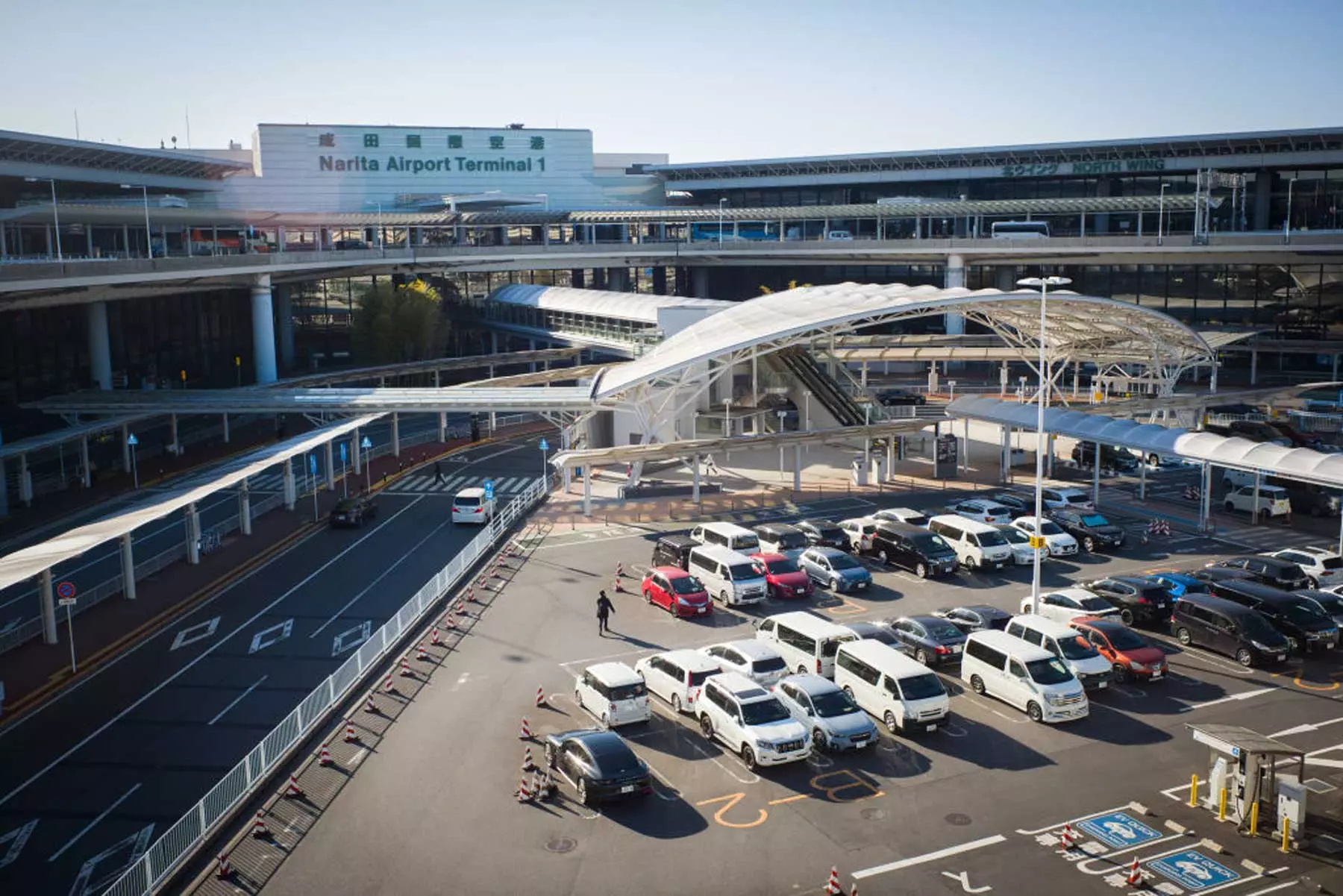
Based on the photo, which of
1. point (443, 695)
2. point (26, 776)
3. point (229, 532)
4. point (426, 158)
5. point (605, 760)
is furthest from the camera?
point (426, 158)

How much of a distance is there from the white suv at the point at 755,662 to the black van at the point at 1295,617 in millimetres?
12222

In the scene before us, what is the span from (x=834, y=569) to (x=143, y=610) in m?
19.6

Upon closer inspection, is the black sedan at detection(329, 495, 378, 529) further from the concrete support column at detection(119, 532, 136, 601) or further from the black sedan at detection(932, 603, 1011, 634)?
the black sedan at detection(932, 603, 1011, 634)

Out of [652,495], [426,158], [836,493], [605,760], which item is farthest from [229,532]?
[426,158]

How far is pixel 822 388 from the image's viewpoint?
173 ft

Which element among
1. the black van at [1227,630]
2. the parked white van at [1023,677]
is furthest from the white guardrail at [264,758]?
the black van at [1227,630]

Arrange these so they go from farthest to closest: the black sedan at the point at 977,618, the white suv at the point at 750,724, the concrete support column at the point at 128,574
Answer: the concrete support column at the point at 128,574 < the black sedan at the point at 977,618 < the white suv at the point at 750,724

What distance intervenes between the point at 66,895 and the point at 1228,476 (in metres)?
41.5

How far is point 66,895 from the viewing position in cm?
1814

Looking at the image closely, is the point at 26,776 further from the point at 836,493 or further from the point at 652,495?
the point at 836,493

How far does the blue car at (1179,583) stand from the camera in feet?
100

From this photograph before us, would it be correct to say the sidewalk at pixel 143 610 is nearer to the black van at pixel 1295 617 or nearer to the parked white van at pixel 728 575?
the parked white van at pixel 728 575

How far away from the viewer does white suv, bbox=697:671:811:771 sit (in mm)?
21531

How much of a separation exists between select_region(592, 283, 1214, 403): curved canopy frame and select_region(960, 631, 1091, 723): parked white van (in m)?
17.4
